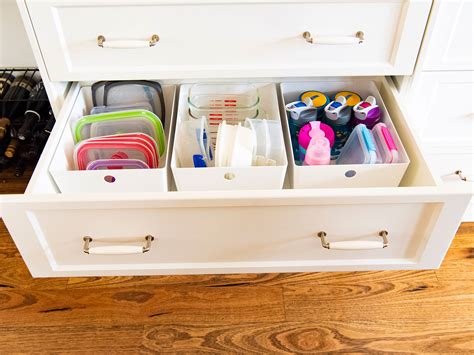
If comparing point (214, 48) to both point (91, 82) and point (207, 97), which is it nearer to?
point (207, 97)

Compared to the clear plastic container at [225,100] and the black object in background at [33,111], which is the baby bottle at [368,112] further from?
the black object in background at [33,111]

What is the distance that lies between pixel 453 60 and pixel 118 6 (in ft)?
2.18

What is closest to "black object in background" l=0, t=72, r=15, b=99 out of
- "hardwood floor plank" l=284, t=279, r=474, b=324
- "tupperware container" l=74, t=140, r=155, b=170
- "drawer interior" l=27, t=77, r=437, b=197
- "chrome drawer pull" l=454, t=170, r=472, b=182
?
"drawer interior" l=27, t=77, r=437, b=197

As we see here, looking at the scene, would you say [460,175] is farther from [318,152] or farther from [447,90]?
[318,152]

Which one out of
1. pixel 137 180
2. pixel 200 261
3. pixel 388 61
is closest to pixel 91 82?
pixel 137 180

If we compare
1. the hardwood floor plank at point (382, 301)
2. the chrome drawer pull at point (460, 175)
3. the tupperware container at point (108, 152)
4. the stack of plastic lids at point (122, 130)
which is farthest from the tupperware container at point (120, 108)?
the chrome drawer pull at point (460, 175)

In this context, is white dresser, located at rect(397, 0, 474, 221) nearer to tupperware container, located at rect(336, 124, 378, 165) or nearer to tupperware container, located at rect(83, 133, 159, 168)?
tupperware container, located at rect(336, 124, 378, 165)

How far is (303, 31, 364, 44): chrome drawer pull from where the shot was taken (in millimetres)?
899

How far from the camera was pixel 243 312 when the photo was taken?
1088 mm

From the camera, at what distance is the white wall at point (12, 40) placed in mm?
1229

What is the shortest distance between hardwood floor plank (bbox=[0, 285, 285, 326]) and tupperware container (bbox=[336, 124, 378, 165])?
14.2 inches

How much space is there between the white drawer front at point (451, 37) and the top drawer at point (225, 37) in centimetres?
3

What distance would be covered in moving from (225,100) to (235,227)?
0.36 metres

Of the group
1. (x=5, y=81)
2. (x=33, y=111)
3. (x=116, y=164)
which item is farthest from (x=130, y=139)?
(x=5, y=81)
